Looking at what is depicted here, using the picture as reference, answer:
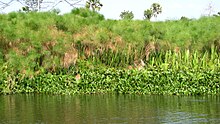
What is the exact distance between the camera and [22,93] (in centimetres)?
1977

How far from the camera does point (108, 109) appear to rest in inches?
565

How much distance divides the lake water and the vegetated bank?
106cm

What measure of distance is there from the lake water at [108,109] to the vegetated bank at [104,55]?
106 centimetres

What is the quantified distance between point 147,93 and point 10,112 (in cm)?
681

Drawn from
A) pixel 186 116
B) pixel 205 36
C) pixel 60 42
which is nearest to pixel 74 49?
pixel 60 42

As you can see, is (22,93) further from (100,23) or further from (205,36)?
(205,36)

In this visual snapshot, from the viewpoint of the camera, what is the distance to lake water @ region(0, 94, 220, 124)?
40.4ft

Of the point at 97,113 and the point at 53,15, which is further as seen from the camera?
the point at 53,15

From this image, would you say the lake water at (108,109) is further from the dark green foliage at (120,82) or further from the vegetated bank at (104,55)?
the vegetated bank at (104,55)

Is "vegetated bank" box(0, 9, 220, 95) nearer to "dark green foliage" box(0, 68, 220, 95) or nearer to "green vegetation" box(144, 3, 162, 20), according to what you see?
"dark green foliage" box(0, 68, 220, 95)

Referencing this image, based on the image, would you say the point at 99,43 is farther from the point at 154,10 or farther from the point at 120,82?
the point at 154,10

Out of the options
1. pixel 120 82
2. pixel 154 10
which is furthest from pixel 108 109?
pixel 154 10

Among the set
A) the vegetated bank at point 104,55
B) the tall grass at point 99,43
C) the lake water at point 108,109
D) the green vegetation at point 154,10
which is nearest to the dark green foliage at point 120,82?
the vegetated bank at point 104,55

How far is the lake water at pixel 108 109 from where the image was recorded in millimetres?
12305
